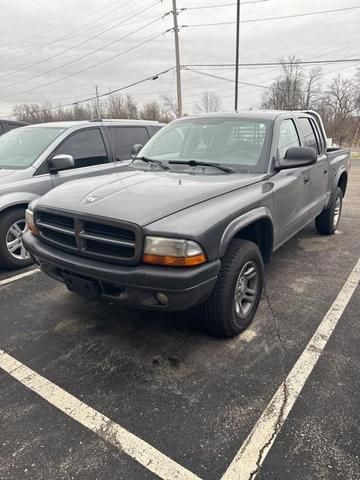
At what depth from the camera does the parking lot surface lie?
191 centimetres

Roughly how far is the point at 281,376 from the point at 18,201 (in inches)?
140

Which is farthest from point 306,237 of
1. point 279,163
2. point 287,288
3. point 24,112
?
point 24,112

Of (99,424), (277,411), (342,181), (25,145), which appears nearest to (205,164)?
(277,411)

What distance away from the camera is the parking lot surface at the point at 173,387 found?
1.91 meters

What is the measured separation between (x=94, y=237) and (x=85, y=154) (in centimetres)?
311

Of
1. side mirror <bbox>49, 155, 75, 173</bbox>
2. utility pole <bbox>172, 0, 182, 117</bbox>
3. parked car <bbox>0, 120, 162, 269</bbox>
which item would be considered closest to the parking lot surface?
parked car <bbox>0, 120, 162, 269</bbox>

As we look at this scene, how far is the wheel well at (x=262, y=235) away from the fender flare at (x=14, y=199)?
282 cm

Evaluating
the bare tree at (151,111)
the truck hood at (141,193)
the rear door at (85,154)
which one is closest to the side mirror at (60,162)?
the rear door at (85,154)

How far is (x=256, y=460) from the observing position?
190 cm

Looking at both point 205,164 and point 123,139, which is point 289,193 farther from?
point 123,139

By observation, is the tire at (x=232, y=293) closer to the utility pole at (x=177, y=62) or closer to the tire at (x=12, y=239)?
the tire at (x=12, y=239)

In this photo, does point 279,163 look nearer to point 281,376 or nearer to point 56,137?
point 281,376

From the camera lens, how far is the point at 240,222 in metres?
2.74

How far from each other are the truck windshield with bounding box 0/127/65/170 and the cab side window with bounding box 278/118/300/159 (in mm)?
3030
